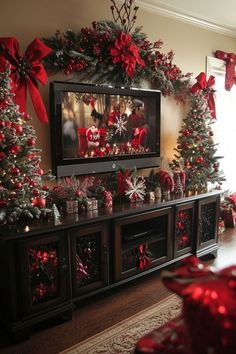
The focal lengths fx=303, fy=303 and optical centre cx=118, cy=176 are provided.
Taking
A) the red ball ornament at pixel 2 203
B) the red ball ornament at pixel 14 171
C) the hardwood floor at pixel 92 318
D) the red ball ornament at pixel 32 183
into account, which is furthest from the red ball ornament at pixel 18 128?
the hardwood floor at pixel 92 318

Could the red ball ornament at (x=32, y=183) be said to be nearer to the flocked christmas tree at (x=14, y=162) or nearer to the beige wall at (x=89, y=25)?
the flocked christmas tree at (x=14, y=162)

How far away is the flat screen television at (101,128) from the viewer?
259cm

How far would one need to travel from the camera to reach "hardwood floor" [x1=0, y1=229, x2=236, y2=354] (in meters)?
1.96

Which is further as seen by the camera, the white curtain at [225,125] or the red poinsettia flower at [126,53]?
the white curtain at [225,125]

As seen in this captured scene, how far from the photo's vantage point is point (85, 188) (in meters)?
2.64

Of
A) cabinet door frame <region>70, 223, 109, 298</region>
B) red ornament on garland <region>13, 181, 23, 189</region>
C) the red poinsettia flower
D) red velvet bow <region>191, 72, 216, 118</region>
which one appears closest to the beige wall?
red velvet bow <region>191, 72, 216, 118</region>

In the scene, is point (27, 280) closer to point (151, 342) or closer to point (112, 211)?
point (112, 211)

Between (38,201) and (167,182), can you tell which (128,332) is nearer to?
(38,201)

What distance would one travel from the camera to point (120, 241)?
2.50 meters

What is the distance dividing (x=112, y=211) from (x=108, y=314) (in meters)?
0.78

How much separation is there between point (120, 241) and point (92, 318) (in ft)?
2.01

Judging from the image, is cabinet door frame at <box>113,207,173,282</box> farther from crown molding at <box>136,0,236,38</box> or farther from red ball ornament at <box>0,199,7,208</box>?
crown molding at <box>136,0,236,38</box>

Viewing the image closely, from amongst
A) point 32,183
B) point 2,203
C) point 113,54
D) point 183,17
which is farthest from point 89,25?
point 2,203

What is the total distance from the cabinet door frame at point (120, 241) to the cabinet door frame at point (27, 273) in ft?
1.50
